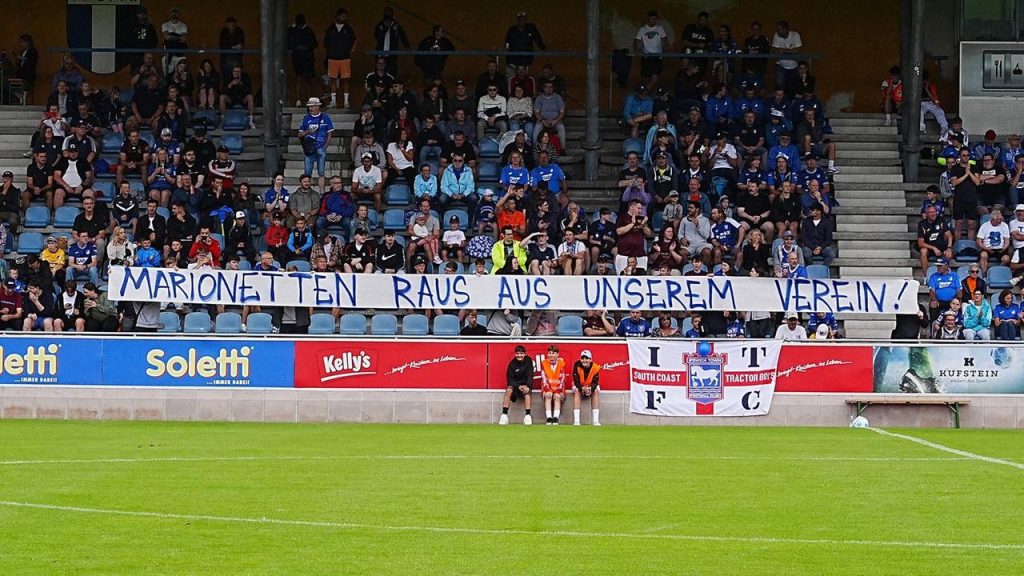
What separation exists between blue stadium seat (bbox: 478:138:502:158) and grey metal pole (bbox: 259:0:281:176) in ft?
14.3

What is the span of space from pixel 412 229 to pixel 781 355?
24.4ft

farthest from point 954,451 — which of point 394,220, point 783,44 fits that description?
point 783,44

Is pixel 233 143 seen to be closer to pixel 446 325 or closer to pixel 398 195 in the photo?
pixel 398 195

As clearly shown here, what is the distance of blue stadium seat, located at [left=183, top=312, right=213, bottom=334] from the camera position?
27391 mm

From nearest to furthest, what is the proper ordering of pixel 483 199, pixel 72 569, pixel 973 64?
pixel 72 569, pixel 483 199, pixel 973 64

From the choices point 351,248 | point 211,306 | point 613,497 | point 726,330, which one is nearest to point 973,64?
point 726,330

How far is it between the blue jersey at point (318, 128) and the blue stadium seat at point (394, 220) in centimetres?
266

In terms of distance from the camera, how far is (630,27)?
37.9 m

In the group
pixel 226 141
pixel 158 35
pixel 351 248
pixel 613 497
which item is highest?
pixel 158 35

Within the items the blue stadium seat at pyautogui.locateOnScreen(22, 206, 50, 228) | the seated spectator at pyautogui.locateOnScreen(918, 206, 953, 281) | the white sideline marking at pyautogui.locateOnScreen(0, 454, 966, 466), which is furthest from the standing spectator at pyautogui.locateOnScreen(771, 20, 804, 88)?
the white sideline marking at pyautogui.locateOnScreen(0, 454, 966, 466)

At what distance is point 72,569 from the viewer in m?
10.7

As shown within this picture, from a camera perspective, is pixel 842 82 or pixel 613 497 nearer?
pixel 613 497

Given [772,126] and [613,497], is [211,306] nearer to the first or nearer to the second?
[772,126]

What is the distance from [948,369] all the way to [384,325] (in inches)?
380
